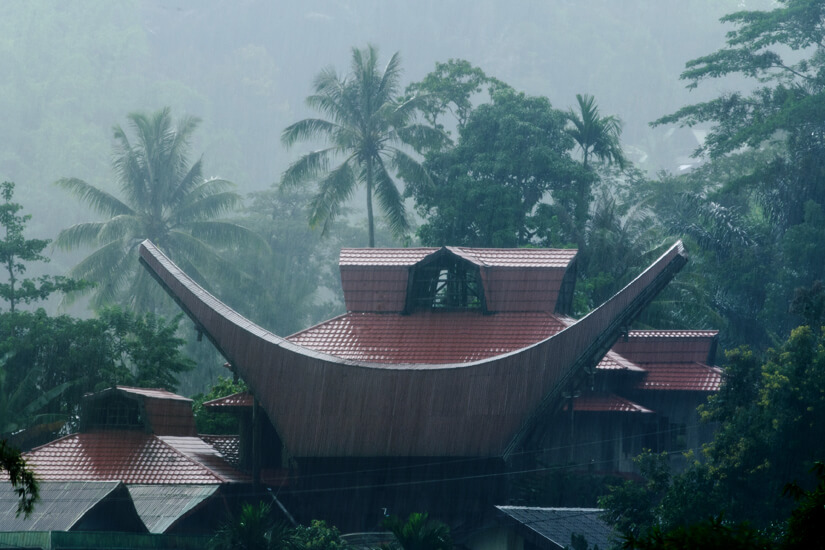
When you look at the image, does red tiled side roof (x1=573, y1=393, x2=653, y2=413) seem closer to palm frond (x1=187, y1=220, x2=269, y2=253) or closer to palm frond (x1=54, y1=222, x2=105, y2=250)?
palm frond (x1=187, y1=220, x2=269, y2=253)

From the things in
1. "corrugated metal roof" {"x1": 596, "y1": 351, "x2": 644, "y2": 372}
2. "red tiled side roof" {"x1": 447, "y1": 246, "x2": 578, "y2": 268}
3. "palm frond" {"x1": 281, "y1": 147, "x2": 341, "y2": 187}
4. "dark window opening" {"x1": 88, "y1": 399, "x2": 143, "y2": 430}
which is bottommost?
"dark window opening" {"x1": 88, "y1": 399, "x2": 143, "y2": 430}

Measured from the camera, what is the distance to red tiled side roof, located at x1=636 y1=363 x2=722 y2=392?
3116cm

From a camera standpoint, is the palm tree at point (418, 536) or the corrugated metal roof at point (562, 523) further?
the corrugated metal roof at point (562, 523)

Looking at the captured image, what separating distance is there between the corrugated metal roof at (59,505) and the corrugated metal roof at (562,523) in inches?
308

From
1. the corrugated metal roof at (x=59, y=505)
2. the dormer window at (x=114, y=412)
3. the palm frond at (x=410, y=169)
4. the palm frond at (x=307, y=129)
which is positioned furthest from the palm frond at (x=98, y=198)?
the corrugated metal roof at (x=59, y=505)

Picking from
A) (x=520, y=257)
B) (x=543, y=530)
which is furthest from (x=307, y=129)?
(x=543, y=530)

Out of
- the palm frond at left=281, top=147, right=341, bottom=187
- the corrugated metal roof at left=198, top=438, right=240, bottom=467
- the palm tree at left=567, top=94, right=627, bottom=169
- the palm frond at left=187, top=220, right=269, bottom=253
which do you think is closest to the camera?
the corrugated metal roof at left=198, top=438, right=240, bottom=467

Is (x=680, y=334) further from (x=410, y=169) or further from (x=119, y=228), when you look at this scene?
(x=119, y=228)

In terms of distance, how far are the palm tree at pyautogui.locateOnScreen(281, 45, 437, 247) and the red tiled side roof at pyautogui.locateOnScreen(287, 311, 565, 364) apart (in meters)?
14.3

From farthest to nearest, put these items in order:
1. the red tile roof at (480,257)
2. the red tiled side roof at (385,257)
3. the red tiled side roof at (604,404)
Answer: the red tiled side roof at (385,257) → the red tile roof at (480,257) → the red tiled side roof at (604,404)

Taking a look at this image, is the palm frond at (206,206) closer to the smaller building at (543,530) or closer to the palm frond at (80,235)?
the palm frond at (80,235)

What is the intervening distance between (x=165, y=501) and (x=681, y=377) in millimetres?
15150

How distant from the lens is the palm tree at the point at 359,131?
1715 inches

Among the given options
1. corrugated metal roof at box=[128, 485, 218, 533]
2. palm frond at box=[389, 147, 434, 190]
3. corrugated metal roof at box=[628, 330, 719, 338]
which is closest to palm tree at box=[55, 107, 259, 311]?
palm frond at box=[389, 147, 434, 190]
